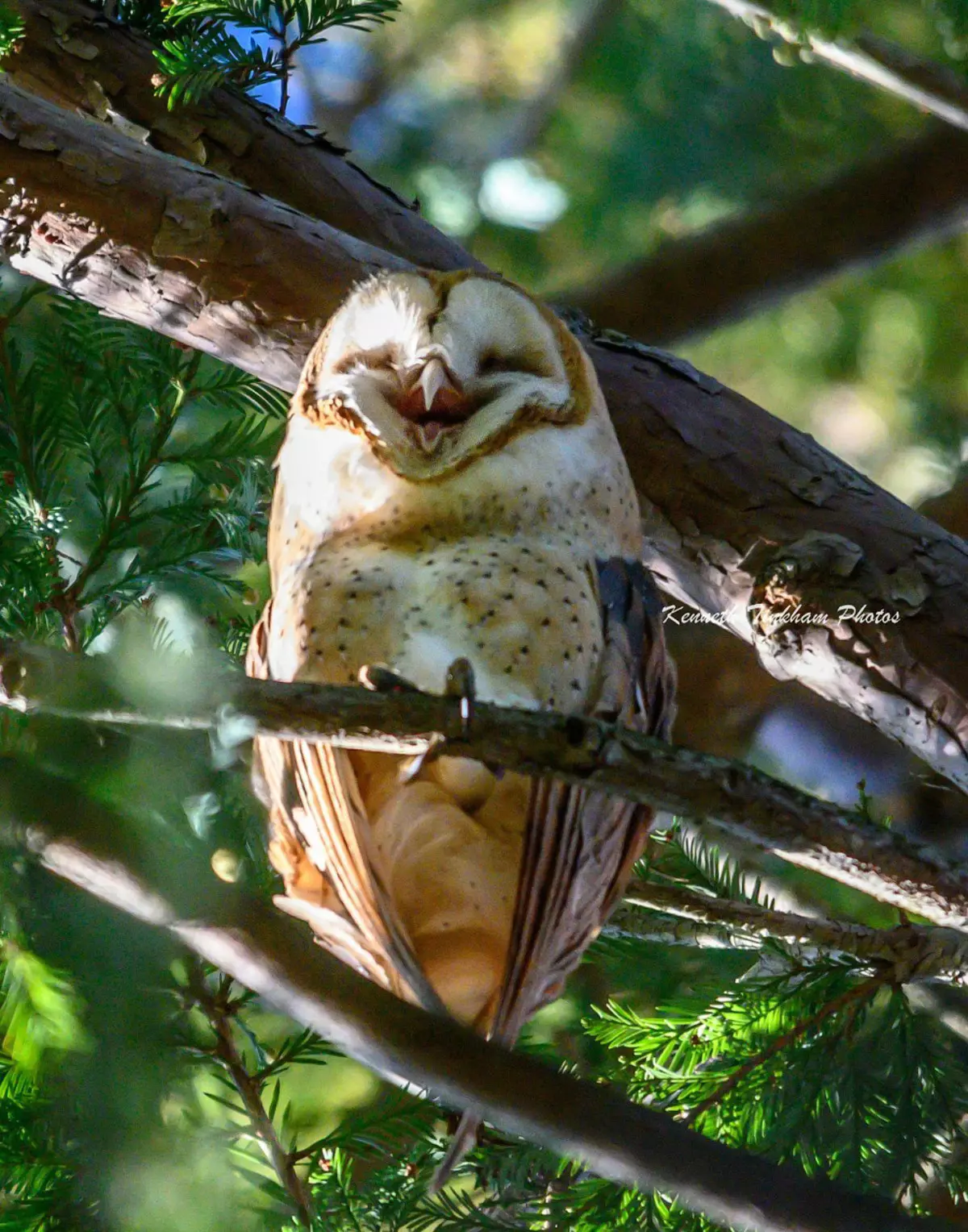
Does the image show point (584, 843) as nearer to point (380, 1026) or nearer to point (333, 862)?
point (333, 862)

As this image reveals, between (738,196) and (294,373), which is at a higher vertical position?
(294,373)

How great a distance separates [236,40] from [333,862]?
1.21 m

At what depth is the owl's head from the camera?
131 cm

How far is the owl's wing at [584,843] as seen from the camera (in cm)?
108

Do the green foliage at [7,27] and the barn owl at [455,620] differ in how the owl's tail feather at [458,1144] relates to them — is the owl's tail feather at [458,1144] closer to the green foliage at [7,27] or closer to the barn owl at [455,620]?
the barn owl at [455,620]

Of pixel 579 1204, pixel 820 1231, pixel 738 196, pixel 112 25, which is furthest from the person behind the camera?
pixel 738 196

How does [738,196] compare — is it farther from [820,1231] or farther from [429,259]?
[820,1231]

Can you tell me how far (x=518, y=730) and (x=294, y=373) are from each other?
1.08m

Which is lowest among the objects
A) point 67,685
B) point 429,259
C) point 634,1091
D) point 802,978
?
point 634,1091

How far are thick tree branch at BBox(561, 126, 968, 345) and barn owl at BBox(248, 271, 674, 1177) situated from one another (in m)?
1.62

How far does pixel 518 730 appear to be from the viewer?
0.83 meters

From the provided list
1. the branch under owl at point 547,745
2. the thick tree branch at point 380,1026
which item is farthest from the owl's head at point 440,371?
the thick tree branch at point 380,1026

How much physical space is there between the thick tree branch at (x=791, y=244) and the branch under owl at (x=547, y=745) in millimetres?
2229

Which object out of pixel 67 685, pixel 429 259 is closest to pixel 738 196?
pixel 429 259
